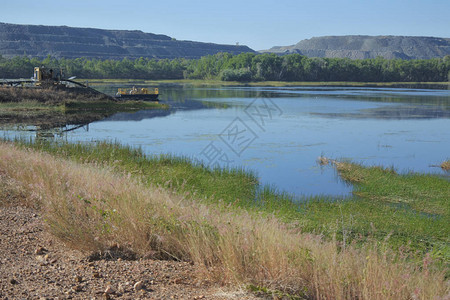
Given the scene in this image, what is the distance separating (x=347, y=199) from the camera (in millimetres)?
13898

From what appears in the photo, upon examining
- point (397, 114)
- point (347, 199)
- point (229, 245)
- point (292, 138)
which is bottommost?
point (347, 199)

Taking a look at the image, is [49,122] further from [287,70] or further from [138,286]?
[287,70]

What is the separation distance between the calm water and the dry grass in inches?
345

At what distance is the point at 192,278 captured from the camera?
573 cm

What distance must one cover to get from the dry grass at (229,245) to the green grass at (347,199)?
5.47ft

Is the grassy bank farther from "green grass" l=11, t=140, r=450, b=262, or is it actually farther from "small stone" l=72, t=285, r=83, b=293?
"small stone" l=72, t=285, r=83, b=293

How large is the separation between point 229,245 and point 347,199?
353 inches

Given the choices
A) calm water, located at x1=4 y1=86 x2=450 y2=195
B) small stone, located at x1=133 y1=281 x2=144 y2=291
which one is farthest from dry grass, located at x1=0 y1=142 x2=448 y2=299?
calm water, located at x1=4 y1=86 x2=450 y2=195

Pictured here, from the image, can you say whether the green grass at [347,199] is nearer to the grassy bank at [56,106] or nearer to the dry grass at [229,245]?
the dry grass at [229,245]

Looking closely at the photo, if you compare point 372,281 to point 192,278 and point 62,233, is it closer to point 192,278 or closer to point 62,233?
point 192,278

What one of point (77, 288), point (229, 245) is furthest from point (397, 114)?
point (77, 288)

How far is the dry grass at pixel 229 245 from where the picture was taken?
5.16 metres

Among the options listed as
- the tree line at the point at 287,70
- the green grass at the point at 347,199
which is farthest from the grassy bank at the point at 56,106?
the tree line at the point at 287,70

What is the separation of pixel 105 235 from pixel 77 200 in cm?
100
